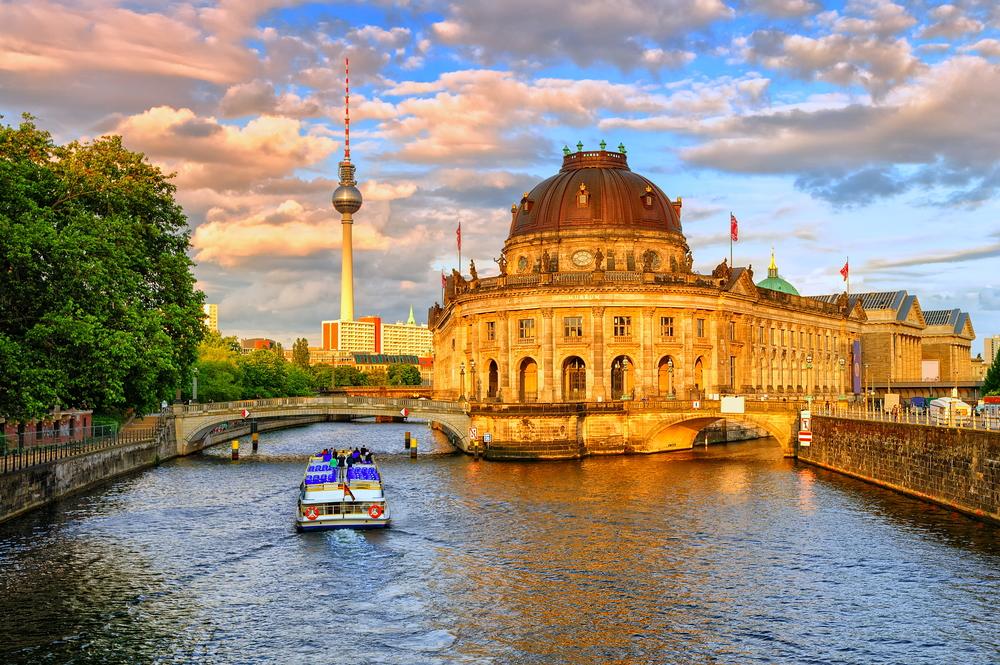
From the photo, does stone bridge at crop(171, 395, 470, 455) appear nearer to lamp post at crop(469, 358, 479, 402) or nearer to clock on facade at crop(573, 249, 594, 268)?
lamp post at crop(469, 358, 479, 402)

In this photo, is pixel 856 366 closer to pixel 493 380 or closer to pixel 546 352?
pixel 493 380

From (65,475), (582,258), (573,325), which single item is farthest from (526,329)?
(65,475)

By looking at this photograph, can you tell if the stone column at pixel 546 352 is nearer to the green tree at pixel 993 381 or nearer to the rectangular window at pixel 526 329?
the rectangular window at pixel 526 329

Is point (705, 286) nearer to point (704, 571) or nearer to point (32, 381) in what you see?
point (704, 571)

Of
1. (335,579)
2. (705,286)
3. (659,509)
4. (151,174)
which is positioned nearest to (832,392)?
(705,286)

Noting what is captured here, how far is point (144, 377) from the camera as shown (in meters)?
59.3

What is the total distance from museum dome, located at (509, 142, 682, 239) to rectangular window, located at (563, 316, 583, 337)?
1665 cm

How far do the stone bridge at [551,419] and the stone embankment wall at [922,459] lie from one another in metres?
12.6

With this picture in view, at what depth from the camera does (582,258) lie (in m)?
116

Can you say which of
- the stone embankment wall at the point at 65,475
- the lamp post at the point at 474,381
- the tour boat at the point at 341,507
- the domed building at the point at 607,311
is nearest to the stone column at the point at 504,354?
the domed building at the point at 607,311

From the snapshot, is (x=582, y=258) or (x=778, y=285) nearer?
(x=582, y=258)

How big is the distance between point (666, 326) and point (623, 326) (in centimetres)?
486

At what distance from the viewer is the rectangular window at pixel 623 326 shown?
10312cm

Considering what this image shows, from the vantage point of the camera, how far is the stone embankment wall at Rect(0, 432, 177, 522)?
5503cm
